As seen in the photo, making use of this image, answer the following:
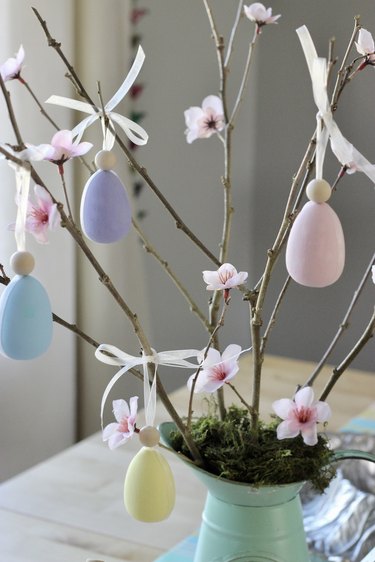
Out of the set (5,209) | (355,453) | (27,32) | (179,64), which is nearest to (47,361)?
(5,209)

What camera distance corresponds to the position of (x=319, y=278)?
1.85 ft

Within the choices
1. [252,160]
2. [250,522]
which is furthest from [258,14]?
[252,160]

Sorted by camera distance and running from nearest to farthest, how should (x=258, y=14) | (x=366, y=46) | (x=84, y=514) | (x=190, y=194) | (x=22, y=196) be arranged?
(x=22, y=196), (x=366, y=46), (x=258, y=14), (x=84, y=514), (x=190, y=194)

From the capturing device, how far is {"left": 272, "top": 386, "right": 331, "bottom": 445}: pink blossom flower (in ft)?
1.92

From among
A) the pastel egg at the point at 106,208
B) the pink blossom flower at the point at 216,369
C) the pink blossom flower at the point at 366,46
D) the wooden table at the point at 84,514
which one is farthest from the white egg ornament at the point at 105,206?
the wooden table at the point at 84,514

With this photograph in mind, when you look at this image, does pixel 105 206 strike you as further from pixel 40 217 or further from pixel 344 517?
pixel 344 517

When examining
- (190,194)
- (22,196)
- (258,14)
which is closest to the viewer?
(22,196)

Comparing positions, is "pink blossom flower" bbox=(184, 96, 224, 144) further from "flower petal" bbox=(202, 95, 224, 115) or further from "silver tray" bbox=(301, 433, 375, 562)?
"silver tray" bbox=(301, 433, 375, 562)

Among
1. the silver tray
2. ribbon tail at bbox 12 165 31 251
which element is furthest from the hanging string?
the silver tray

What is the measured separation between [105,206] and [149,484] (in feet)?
0.69

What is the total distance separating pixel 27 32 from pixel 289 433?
1.35 meters

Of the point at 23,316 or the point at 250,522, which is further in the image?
the point at 250,522

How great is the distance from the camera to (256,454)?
660 mm

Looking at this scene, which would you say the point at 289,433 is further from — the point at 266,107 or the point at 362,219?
the point at 266,107
